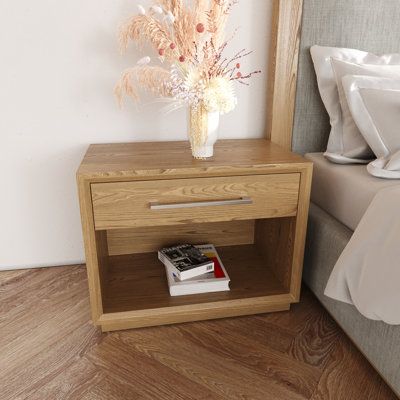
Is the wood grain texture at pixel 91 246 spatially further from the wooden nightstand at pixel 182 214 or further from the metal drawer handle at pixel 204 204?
the metal drawer handle at pixel 204 204

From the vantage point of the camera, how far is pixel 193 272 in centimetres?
136

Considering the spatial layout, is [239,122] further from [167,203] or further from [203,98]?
[167,203]

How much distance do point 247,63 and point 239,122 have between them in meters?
0.23

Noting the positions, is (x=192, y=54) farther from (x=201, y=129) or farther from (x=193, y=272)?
(x=193, y=272)

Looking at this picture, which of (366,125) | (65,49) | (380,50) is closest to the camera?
(366,125)

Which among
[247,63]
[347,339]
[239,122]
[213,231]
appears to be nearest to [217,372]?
[347,339]

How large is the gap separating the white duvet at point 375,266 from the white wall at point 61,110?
0.71 metres

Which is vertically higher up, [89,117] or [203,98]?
[203,98]

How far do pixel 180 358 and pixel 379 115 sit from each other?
965 mm

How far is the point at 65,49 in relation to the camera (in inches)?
53.8

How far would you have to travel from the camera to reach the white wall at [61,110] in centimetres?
134

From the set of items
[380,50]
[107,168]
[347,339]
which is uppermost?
[380,50]

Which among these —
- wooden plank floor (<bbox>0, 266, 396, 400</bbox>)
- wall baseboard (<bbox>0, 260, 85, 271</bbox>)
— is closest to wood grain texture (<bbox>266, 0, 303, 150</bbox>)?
wooden plank floor (<bbox>0, 266, 396, 400</bbox>)

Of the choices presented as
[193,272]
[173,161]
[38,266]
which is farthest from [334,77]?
[38,266]
